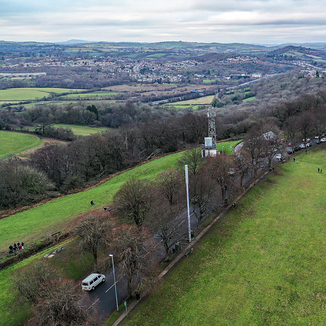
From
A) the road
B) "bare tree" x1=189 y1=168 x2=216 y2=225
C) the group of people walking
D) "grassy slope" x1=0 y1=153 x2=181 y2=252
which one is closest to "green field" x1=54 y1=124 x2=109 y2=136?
"grassy slope" x1=0 y1=153 x2=181 y2=252

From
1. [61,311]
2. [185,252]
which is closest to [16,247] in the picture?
[61,311]

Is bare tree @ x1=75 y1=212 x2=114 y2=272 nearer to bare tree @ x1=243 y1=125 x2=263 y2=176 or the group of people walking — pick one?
the group of people walking

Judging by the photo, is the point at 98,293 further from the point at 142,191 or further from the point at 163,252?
the point at 142,191

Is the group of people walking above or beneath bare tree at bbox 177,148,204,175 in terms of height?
beneath

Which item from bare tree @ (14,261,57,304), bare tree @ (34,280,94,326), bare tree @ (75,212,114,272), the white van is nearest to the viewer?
bare tree @ (34,280,94,326)

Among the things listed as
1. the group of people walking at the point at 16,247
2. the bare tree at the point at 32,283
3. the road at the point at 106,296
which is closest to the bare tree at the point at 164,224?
the road at the point at 106,296

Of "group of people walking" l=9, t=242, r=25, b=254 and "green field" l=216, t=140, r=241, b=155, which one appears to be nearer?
"group of people walking" l=9, t=242, r=25, b=254
